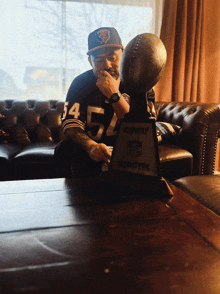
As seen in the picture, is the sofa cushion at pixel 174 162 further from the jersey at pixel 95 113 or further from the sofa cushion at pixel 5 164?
the sofa cushion at pixel 5 164

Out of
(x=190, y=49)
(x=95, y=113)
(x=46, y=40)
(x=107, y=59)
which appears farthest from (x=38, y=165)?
(x=190, y=49)

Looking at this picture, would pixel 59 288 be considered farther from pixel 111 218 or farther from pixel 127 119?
pixel 127 119

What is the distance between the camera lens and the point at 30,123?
2246 mm

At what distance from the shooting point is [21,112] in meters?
2.28

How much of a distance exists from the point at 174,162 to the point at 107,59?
2.64ft

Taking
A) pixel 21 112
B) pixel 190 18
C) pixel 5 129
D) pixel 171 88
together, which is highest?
pixel 190 18

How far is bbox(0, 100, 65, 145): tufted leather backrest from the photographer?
7.28 ft

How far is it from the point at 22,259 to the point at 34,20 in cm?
283

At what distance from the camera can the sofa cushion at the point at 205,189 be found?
796 millimetres

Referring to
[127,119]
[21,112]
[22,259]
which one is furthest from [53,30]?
[22,259]

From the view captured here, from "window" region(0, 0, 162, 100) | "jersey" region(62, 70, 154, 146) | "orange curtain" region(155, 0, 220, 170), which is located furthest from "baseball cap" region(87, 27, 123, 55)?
"orange curtain" region(155, 0, 220, 170)

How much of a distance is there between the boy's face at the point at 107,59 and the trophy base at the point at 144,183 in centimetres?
71

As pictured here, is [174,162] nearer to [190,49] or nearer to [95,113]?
[95,113]

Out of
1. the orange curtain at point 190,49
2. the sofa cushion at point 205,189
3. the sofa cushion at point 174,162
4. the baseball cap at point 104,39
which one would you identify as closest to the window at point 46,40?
the orange curtain at point 190,49
